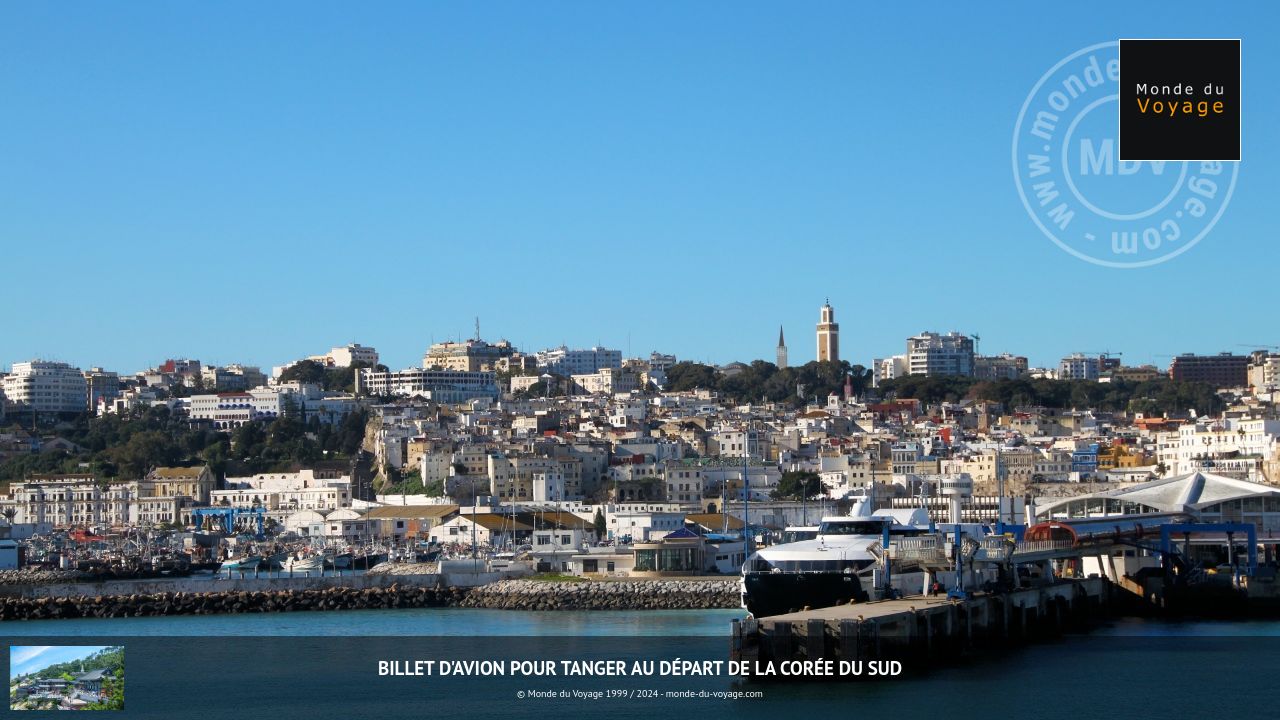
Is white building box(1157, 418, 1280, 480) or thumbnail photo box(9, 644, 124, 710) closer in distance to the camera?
thumbnail photo box(9, 644, 124, 710)

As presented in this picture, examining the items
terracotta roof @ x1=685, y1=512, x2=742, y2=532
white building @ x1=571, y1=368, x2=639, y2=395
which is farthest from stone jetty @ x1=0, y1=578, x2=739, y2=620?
white building @ x1=571, y1=368, x2=639, y2=395

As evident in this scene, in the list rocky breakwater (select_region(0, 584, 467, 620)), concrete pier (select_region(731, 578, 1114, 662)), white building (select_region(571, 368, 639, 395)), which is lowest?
rocky breakwater (select_region(0, 584, 467, 620))

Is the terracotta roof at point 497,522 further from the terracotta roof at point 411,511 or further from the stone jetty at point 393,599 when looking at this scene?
the stone jetty at point 393,599

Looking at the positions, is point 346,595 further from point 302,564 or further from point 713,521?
point 713,521

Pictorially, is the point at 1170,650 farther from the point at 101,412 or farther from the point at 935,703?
the point at 101,412

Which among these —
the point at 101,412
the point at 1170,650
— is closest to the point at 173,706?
the point at 1170,650

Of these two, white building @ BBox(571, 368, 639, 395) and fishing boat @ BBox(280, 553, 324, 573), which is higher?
white building @ BBox(571, 368, 639, 395)

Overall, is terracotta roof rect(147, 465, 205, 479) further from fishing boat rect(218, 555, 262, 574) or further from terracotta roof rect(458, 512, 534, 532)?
fishing boat rect(218, 555, 262, 574)

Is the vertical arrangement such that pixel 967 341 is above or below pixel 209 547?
above
